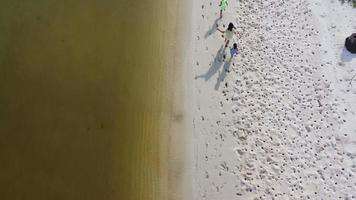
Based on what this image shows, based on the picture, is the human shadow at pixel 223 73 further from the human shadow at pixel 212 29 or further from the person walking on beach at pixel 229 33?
the human shadow at pixel 212 29

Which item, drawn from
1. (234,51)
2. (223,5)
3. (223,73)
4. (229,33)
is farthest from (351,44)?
(223,5)

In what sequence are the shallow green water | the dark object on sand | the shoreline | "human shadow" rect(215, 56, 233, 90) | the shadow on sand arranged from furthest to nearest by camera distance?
the dark object on sand
the shadow on sand
"human shadow" rect(215, 56, 233, 90)
the shoreline
the shallow green water

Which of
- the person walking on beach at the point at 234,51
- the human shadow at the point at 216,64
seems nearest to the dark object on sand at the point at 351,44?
the person walking on beach at the point at 234,51

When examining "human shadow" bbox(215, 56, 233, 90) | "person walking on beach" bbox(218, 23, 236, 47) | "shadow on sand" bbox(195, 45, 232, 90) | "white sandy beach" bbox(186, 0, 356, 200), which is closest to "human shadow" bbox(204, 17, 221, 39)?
"white sandy beach" bbox(186, 0, 356, 200)

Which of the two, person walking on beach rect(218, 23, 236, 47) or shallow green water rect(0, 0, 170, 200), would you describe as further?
person walking on beach rect(218, 23, 236, 47)

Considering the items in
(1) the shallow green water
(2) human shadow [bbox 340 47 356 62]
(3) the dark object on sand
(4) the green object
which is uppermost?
(4) the green object

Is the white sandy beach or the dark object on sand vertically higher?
the dark object on sand

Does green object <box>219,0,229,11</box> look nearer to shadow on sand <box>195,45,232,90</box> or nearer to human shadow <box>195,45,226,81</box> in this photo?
human shadow <box>195,45,226,81</box>
